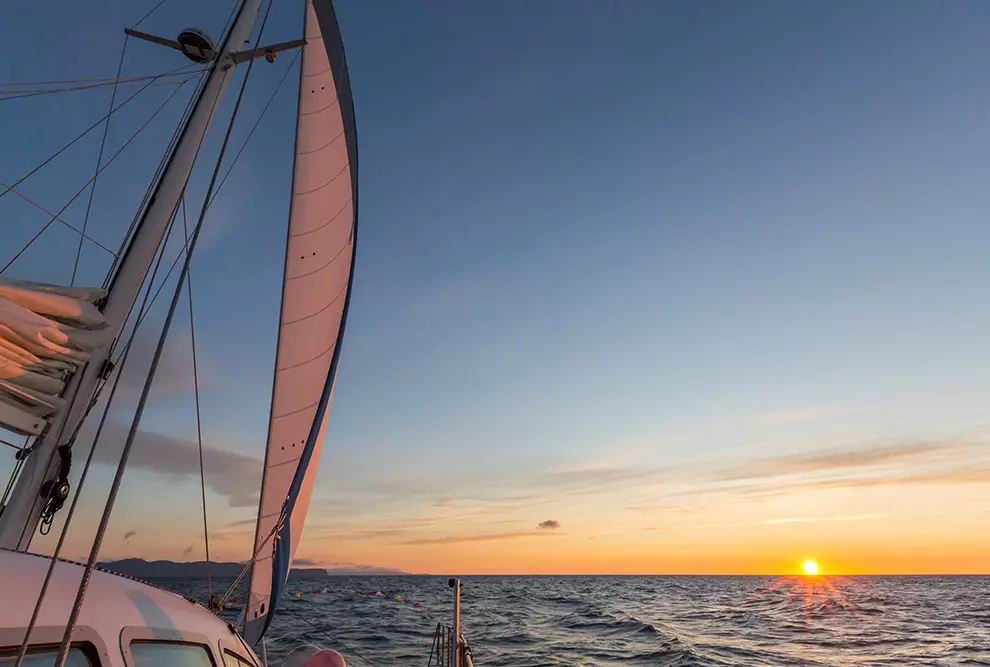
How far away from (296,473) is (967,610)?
59884mm

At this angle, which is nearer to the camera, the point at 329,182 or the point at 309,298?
the point at 309,298

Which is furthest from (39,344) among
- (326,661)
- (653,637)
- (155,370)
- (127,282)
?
(653,637)

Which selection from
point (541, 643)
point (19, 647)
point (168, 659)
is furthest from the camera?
point (541, 643)

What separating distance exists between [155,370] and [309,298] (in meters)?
4.46

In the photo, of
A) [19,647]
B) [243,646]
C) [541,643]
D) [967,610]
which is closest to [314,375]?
[243,646]

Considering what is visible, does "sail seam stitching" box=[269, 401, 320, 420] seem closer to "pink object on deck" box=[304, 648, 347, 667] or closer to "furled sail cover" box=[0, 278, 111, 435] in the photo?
"furled sail cover" box=[0, 278, 111, 435]

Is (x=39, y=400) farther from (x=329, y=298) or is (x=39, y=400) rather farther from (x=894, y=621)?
(x=894, y=621)

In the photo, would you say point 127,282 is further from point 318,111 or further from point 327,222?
point 318,111

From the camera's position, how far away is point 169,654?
3.23m

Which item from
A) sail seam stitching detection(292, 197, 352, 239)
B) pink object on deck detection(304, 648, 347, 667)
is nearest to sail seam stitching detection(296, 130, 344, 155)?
sail seam stitching detection(292, 197, 352, 239)

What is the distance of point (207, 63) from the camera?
7.34m

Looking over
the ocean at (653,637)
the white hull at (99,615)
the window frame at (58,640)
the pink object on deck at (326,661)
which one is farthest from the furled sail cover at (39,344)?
the ocean at (653,637)

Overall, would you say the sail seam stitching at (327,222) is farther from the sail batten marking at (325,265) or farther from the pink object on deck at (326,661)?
the pink object on deck at (326,661)

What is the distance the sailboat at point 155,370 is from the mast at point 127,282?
0.01 metres
